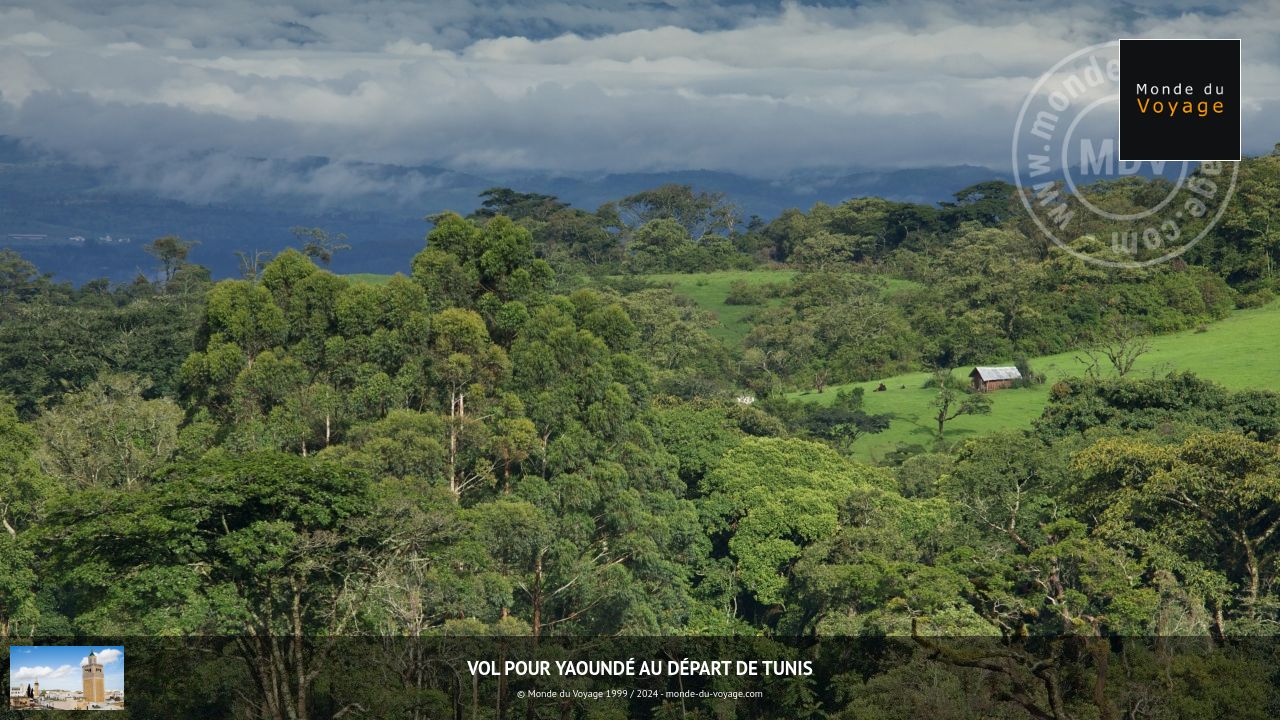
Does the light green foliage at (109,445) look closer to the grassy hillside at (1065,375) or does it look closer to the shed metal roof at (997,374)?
the grassy hillside at (1065,375)

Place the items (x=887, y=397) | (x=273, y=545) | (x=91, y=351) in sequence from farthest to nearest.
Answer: (x=887, y=397), (x=91, y=351), (x=273, y=545)

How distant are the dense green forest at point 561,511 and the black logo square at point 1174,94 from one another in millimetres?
8771

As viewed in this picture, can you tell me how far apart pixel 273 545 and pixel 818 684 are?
13.0 meters

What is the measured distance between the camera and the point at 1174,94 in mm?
45969

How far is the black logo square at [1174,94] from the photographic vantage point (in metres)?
42.0

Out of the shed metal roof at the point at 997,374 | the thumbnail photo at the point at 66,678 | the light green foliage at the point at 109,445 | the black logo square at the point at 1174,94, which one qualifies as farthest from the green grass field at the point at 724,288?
the thumbnail photo at the point at 66,678

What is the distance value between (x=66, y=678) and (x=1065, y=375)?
47.0m

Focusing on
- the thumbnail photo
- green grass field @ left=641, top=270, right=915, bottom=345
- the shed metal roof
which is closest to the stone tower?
the thumbnail photo

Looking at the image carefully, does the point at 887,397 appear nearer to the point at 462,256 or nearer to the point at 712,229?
the point at 462,256

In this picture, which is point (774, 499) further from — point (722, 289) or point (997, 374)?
point (722, 289)

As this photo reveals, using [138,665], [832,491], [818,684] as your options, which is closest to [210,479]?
[138,665]

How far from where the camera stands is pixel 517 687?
25.5 metres

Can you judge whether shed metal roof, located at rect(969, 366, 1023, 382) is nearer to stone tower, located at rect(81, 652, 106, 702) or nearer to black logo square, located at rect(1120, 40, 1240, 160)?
black logo square, located at rect(1120, 40, 1240, 160)

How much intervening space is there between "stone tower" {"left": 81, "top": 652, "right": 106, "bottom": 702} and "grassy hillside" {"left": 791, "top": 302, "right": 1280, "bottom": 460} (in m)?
34.8
